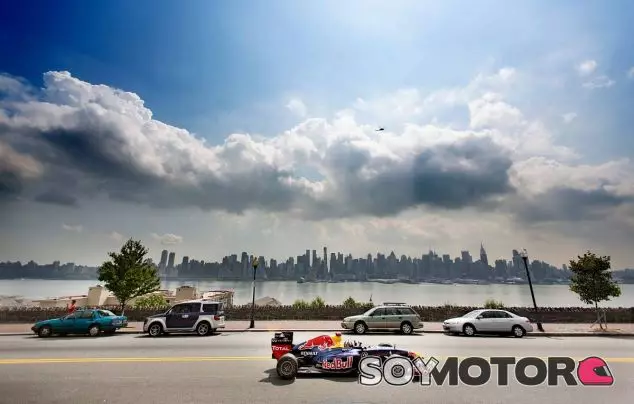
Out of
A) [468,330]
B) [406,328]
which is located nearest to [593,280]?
[468,330]

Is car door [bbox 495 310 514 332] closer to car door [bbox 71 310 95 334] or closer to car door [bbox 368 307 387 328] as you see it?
car door [bbox 368 307 387 328]

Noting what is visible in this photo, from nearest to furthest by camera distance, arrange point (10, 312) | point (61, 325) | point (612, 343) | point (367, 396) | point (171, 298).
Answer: point (367, 396)
point (612, 343)
point (61, 325)
point (10, 312)
point (171, 298)

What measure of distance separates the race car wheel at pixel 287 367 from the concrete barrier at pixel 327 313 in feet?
55.0

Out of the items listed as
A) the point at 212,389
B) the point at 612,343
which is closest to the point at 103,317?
the point at 212,389

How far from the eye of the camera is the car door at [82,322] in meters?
17.5

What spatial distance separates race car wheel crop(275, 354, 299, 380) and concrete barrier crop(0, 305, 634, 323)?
16.8 m

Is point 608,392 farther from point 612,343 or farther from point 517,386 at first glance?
point 612,343

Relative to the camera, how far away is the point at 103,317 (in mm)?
18109

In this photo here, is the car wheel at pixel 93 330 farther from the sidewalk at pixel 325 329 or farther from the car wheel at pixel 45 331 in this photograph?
the car wheel at pixel 45 331

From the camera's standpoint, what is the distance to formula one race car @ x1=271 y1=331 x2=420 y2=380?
8727 millimetres

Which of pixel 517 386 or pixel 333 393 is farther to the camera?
pixel 517 386

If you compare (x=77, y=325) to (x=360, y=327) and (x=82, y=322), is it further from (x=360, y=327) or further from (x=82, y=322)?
(x=360, y=327)

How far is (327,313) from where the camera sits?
82.8 feet

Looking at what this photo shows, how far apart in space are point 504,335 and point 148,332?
2014 cm
